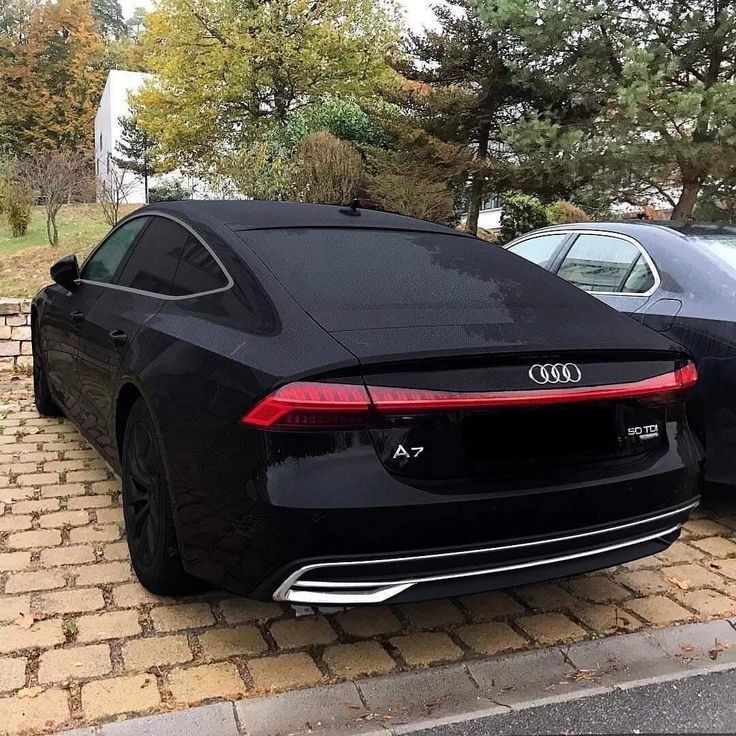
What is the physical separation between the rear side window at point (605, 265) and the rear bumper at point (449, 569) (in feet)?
6.40

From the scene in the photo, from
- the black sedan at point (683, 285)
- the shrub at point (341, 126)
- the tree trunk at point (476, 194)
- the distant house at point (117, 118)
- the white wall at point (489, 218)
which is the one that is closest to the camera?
the black sedan at point (683, 285)

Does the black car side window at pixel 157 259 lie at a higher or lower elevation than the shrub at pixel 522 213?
higher

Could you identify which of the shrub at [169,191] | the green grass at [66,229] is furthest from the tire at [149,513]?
the shrub at [169,191]

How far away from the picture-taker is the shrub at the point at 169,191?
91.3 ft

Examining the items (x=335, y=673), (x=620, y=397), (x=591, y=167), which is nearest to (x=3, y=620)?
(x=335, y=673)

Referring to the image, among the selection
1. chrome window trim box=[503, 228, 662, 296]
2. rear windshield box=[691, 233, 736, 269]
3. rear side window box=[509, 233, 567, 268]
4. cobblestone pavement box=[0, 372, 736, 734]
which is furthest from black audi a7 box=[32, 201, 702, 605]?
rear side window box=[509, 233, 567, 268]

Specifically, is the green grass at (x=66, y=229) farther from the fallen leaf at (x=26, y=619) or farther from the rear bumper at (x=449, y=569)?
the rear bumper at (x=449, y=569)

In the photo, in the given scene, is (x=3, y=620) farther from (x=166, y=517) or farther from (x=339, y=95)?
(x=339, y=95)

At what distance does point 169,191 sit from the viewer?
28.5 metres

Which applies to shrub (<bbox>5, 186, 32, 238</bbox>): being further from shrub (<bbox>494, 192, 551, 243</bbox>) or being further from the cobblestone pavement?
the cobblestone pavement

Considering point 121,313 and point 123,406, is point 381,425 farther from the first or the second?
point 121,313

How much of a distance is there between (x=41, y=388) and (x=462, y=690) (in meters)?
4.09

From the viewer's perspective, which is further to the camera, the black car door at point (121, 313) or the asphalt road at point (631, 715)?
the black car door at point (121, 313)

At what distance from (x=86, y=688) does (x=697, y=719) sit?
1837 millimetres
